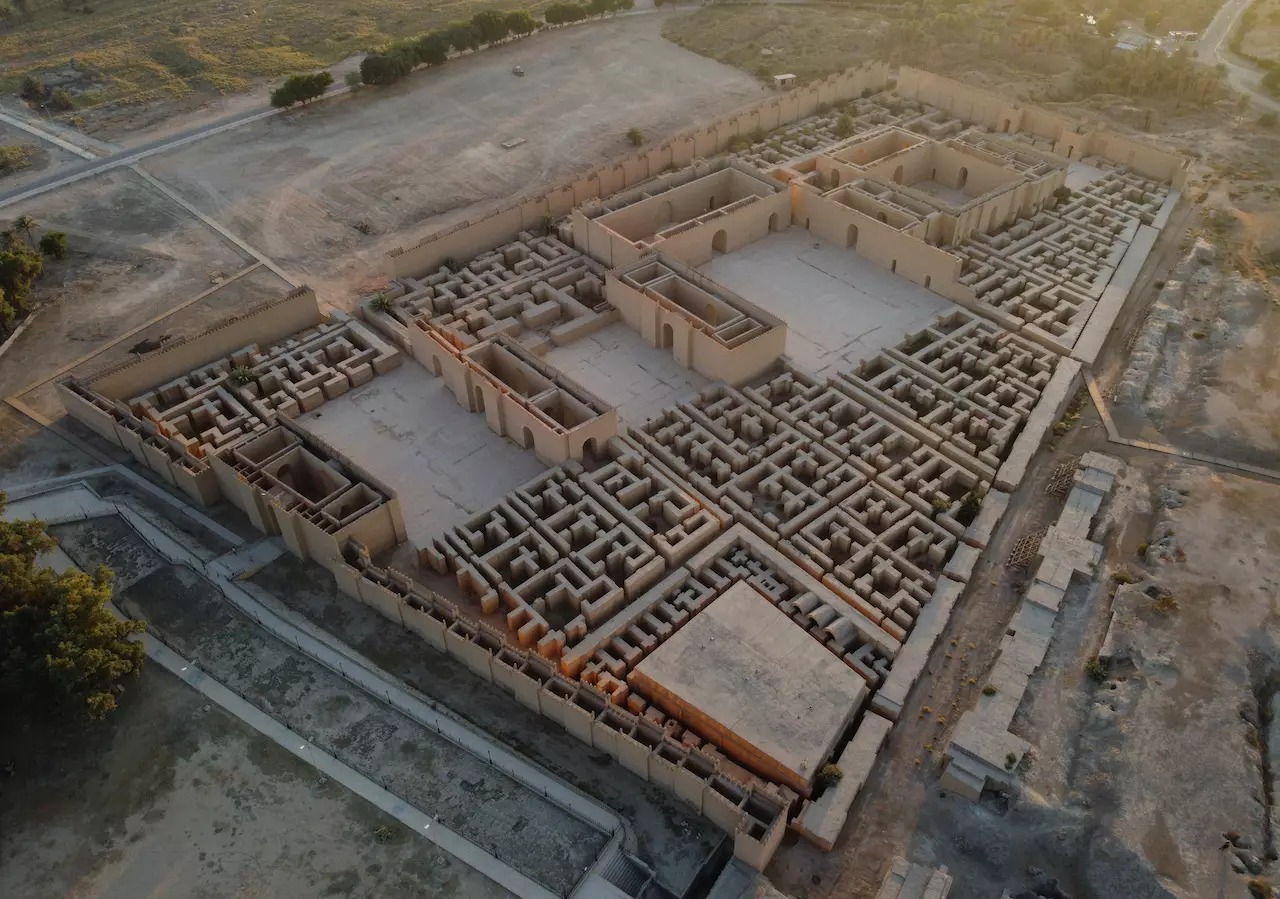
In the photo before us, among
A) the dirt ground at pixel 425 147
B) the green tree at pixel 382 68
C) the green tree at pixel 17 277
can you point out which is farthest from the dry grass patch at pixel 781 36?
the green tree at pixel 17 277

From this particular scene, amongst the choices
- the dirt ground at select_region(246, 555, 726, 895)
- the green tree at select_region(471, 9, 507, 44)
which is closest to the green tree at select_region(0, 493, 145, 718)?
the dirt ground at select_region(246, 555, 726, 895)

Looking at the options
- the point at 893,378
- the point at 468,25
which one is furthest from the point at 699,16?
the point at 893,378

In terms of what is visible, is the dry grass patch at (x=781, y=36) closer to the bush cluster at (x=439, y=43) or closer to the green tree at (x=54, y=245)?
the bush cluster at (x=439, y=43)

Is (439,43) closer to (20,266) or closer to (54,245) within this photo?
(54,245)

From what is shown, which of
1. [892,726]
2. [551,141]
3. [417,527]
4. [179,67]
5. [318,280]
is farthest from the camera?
[179,67]

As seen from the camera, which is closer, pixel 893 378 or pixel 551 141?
pixel 893 378

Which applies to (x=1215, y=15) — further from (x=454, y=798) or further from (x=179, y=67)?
(x=454, y=798)
